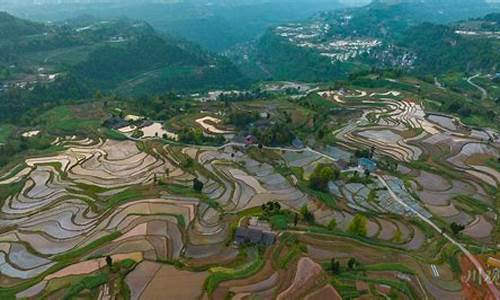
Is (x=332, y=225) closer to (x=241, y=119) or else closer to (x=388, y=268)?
(x=388, y=268)

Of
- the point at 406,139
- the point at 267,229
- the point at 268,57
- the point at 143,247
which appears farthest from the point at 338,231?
the point at 268,57

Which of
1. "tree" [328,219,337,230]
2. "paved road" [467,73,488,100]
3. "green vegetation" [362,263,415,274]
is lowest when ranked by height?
"paved road" [467,73,488,100]

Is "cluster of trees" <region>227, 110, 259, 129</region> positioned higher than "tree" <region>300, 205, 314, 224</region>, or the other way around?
"tree" <region>300, 205, 314, 224</region>

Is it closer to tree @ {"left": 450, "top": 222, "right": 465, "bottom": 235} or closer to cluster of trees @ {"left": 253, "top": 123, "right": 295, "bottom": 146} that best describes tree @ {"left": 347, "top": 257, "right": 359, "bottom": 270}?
tree @ {"left": 450, "top": 222, "right": 465, "bottom": 235}

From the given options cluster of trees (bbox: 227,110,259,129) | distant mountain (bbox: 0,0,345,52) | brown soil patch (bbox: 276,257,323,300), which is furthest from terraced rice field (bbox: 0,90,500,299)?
distant mountain (bbox: 0,0,345,52)

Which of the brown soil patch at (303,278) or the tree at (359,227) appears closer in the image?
the brown soil patch at (303,278)

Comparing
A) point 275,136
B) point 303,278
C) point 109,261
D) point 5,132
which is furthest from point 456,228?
point 5,132

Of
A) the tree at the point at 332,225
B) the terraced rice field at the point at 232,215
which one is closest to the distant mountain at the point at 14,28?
the terraced rice field at the point at 232,215

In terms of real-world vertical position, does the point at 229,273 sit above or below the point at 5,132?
above

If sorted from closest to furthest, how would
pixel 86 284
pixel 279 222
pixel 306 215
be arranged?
pixel 86 284, pixel 279 222, pixel 306 215

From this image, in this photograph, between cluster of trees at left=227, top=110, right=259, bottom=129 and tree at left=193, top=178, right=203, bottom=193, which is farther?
cluster of trees at left=227, top=110, right=259, bottom=129

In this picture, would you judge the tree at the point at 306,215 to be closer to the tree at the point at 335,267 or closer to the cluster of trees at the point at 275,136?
the tree at the point at 335,267
